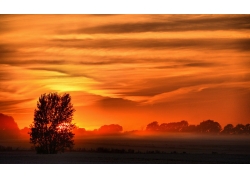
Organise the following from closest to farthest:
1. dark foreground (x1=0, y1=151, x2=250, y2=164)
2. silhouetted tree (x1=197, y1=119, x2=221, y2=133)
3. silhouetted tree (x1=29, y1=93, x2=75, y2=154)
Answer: dark foreground (x1=0, y1=151, x2=250, y2=164), silhouetted tree (x1=29, y1=93, x2=75, y2=154), silhouetted tree (x1=197, y1=119, x2=221, y2=133)

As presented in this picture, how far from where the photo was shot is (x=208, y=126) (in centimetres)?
906

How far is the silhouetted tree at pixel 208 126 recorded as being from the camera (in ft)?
29.7

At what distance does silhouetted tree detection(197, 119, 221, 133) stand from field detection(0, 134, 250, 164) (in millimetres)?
125

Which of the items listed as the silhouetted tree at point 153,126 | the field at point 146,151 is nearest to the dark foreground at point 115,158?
the field at point 146,151

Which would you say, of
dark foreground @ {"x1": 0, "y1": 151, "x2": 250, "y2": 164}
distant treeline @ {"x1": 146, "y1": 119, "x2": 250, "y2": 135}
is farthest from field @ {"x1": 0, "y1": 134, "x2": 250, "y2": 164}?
distant treeline @ {"x1": 146, "y1": 119, "x2": 250, "y2": 135}

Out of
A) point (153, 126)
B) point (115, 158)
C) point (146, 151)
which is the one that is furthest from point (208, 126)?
point (115, 158)

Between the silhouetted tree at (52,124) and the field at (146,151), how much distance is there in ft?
0.46

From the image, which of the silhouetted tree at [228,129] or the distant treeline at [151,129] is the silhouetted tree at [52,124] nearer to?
the distant treeline at [151,129]

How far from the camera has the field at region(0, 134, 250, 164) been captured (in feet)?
29.1

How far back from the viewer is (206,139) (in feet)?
30.1

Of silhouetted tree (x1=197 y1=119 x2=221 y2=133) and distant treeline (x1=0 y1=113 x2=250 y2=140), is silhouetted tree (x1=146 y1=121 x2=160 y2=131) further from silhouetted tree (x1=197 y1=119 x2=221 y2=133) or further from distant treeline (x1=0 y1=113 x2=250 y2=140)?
silhouetted tree (x1=197 y1=119 x2=221 y2=133)

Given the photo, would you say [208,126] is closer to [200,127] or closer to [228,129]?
[200,127]
